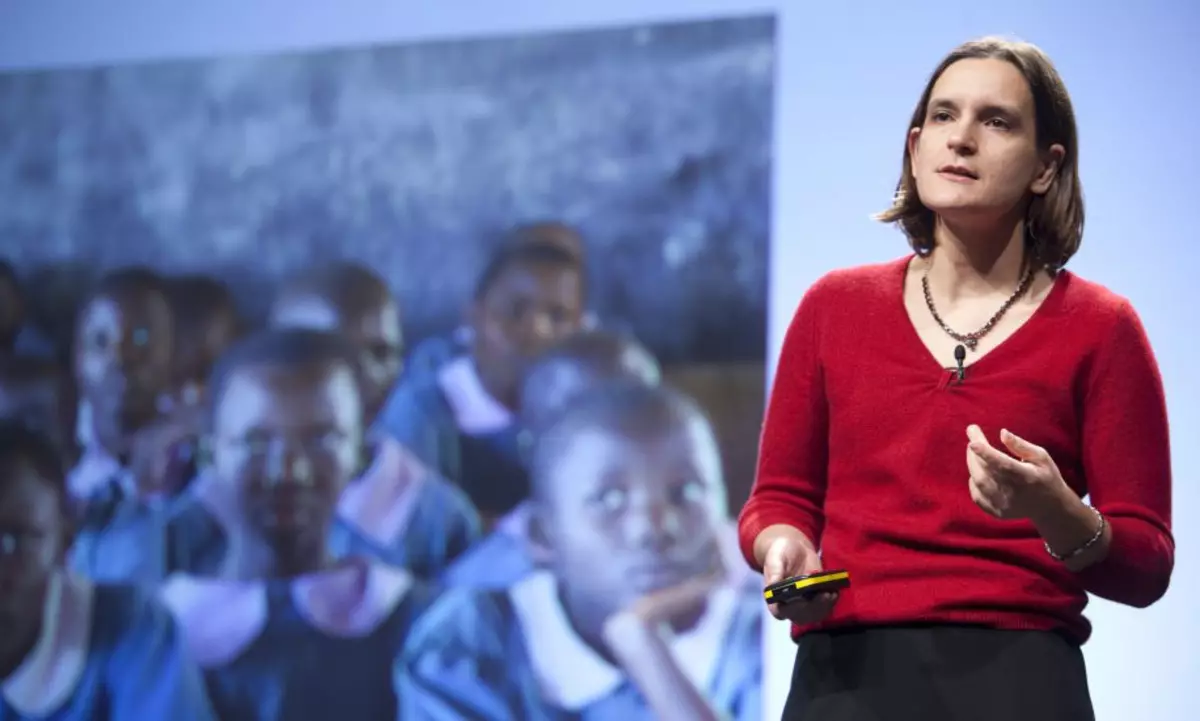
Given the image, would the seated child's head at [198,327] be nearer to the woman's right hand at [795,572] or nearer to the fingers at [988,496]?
the woman's right hand at [795,572]

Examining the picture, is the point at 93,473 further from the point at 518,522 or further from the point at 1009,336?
the point at 1009,336

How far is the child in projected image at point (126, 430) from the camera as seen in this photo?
2.96 meters

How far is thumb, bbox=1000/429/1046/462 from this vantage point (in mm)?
993

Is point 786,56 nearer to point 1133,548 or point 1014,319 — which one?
point 1014,319

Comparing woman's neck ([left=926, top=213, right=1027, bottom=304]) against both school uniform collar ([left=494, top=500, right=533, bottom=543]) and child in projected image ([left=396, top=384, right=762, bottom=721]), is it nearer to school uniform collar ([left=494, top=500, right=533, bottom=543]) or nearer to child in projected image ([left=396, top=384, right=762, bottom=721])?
child in projected image ([left=396, top=384, right=762, bottom=721])

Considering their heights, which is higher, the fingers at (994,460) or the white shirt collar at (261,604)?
the fingers at (994,460)

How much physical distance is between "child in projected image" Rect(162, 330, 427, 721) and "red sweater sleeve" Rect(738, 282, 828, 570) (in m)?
1.65

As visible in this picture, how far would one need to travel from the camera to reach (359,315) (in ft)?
9.48

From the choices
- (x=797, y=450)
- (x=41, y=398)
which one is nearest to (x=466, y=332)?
(x=41, y=398)

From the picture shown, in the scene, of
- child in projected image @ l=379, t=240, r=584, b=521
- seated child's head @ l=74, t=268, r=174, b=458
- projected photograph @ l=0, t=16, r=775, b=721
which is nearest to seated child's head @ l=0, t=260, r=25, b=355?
projected photograph @ l=0, t=16, r=775, b=721

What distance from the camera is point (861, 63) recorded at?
8.17 feet

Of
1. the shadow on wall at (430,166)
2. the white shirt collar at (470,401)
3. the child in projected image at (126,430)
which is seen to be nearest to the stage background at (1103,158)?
the shadow on wall at (430,166)

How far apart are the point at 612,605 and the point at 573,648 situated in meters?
0.11

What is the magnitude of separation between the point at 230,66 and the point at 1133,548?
2417mm
